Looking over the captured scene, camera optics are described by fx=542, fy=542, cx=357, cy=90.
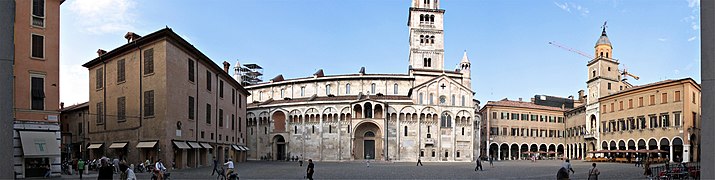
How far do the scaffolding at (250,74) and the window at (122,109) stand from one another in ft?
202

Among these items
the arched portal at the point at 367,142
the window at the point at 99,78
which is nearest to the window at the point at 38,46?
the window at the point at 99,78

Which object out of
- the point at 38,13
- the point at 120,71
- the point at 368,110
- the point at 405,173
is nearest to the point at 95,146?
the point at 120,71

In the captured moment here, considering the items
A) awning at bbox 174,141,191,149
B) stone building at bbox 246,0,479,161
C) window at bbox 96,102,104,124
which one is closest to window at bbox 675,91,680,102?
stone building at bbox 246,0,479,161

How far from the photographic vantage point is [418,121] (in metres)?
70.3

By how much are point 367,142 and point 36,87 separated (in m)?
49.6

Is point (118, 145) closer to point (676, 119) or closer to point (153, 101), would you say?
point (153, 101)

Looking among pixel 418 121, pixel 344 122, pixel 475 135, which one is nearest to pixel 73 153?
pixel 344 122

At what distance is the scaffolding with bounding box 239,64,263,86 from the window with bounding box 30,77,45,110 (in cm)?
7280

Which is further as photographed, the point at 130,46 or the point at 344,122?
the point at 344,122

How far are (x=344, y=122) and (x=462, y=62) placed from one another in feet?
74.8

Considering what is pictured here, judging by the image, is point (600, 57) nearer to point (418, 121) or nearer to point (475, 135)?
point (475, 135)

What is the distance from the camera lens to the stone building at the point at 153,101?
3441cm

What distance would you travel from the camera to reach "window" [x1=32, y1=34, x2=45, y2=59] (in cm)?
2598

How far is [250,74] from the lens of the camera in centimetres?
10706
